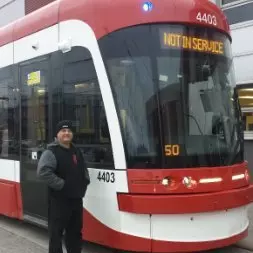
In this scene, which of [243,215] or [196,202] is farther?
[243,215]

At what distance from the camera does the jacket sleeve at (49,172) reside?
5.26m

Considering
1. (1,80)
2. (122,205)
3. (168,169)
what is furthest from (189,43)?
(1,80)

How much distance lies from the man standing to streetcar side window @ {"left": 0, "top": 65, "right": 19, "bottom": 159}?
2.02m

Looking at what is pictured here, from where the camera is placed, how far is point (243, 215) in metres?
6.03

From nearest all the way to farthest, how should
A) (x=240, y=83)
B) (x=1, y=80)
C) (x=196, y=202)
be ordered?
(x=196, y=202) → (x=1, y=80) → (x=240, y=83)

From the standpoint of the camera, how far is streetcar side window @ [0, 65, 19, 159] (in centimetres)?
740

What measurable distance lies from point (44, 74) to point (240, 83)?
5633mm

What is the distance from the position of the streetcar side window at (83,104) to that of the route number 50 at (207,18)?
4.44ft

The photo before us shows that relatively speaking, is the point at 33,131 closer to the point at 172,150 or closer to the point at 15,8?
the point at 172,150

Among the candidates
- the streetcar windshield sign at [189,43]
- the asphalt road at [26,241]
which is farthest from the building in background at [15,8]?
the streetcar windshield sign at [189,43]

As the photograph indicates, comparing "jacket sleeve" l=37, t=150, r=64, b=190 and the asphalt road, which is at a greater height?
"jacket sleeve" l=37, t=150, r=64, b=190

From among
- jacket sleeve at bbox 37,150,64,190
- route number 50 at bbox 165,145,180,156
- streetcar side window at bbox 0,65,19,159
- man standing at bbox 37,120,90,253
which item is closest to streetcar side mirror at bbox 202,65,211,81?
route number 50 at bbox 165,145,180,156

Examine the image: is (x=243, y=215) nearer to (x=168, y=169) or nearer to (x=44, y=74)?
(x=168, y=169)

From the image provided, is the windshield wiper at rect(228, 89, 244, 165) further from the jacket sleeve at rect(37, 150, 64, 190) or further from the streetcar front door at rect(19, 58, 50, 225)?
the streetcar front door at rect(19, 58, 50, 225)
